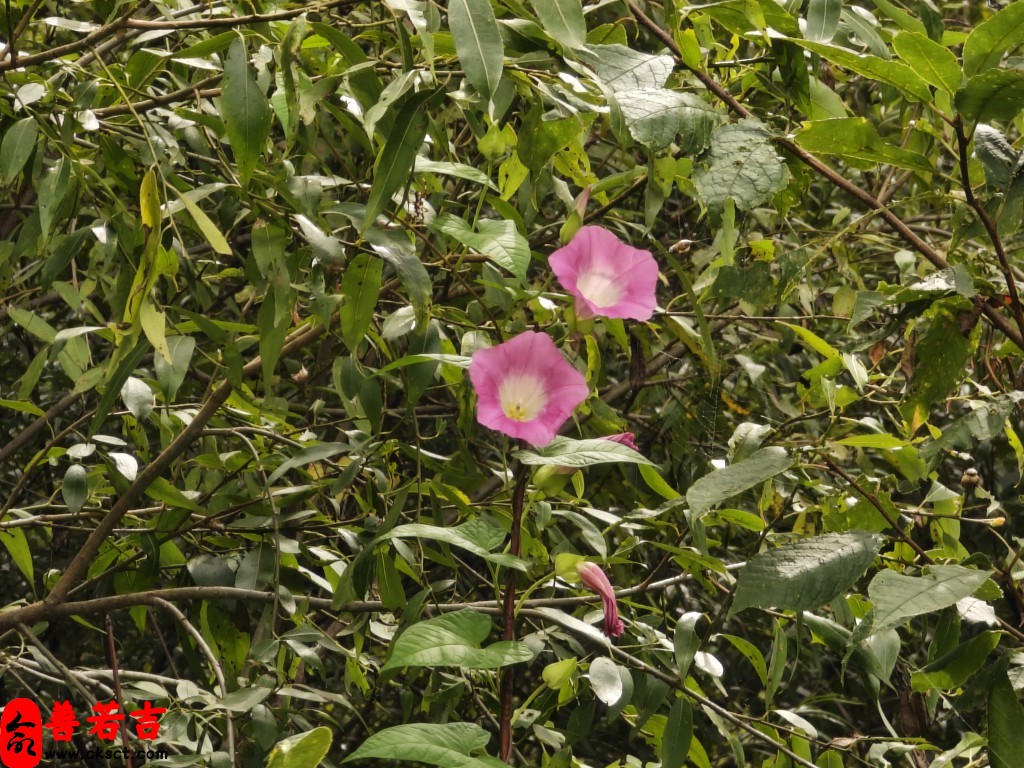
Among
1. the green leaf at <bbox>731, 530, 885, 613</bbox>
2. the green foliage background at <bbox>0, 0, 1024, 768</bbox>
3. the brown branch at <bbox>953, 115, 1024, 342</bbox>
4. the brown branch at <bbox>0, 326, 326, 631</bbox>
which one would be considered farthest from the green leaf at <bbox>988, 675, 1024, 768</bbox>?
the brown branch at <bbox>0, 326, 326, 631</bbox>

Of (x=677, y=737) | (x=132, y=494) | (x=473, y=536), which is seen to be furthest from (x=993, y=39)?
(x=132, y=494)

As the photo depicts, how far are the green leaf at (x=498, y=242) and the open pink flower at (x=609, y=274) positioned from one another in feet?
0.11

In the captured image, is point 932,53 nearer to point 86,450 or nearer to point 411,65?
point 411,65

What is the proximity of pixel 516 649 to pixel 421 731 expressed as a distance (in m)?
0.06

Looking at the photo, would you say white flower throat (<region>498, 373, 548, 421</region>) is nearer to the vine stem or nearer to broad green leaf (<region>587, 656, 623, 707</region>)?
the vine stem

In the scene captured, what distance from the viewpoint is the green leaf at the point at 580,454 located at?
0.64 metres

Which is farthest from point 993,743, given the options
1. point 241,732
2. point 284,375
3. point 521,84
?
point 284,375

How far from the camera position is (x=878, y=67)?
0.57m

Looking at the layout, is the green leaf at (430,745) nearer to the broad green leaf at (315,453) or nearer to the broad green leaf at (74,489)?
the broad green leaf at (315,453)

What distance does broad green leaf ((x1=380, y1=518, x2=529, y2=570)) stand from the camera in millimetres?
594

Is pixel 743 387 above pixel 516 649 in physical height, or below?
below

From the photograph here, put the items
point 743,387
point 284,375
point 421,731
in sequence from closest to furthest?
point 421,731 < point 284,375 < point 743,387

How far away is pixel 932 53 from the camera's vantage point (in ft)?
1.82

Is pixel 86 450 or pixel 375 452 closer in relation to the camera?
pixel 375 452
